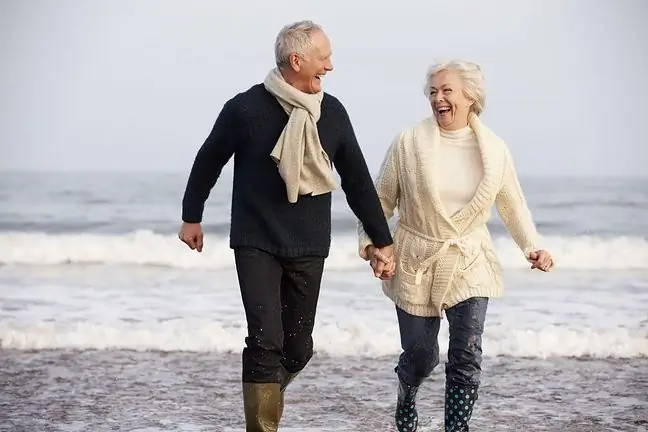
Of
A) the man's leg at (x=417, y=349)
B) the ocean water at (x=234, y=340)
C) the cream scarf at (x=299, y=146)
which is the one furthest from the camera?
the ocean water at (x=234, y=340)

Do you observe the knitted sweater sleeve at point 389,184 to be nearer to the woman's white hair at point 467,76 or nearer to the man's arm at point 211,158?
the woman's white hair at point 467,76

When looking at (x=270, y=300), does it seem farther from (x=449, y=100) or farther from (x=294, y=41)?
(x=449, y=100)

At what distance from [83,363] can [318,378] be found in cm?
150

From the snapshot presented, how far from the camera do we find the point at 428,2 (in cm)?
2473

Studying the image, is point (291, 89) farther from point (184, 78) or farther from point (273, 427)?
point (184, 78)

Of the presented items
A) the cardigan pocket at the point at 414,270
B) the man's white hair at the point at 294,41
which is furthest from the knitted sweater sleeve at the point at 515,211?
the man's white hair at the point at 294,41

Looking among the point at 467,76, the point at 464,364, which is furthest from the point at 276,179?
the point at 464,364

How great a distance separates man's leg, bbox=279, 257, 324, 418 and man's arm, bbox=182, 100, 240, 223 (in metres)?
0.42

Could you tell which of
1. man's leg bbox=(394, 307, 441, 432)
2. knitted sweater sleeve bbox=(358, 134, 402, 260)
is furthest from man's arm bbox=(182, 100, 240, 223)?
man's leg bbox=(394, 307, 441, 432)

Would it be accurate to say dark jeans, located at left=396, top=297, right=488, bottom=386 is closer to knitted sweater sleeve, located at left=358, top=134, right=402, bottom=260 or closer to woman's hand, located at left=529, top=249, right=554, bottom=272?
woman's hand, located at left=529, top=249, right=554, bottom=272

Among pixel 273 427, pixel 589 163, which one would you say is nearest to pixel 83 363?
pixel 273 427

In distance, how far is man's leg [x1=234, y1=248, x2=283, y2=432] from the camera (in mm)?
4391

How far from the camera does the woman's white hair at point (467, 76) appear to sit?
4.67m

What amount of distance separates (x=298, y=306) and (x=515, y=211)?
989 mm
